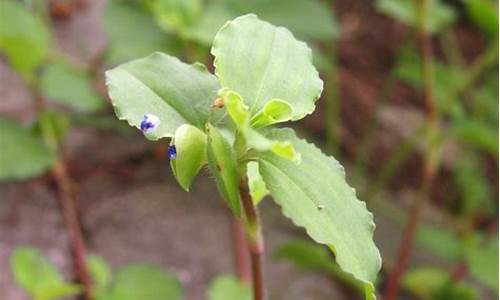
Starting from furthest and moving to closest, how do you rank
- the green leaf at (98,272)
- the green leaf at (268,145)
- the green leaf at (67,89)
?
the green leaf at (67,89) → the green leaf at (98,272) → the green leaf at (268,145)

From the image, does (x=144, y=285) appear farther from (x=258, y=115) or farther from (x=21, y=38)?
(x=258, y=115)

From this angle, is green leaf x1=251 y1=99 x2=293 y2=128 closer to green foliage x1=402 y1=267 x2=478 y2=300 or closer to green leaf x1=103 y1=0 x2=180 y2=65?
green leaf x1=103 y1=0 x2=180 y2=65

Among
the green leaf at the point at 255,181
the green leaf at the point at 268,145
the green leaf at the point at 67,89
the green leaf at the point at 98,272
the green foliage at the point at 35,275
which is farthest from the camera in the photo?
the green leaf at the point at 67,89

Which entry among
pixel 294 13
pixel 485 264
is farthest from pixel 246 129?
pixel 294 13

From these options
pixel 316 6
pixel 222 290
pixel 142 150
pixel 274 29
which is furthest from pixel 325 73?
pixel 274 29

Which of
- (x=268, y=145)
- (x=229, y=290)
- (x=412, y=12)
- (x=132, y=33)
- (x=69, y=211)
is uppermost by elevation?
(x=412, y=12)

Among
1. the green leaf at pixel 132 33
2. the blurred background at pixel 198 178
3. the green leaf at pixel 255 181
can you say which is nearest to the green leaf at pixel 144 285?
the blurred background at pixel 198 178

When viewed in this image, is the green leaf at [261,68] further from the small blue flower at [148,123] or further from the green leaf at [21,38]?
the green leaf at [21,38]
